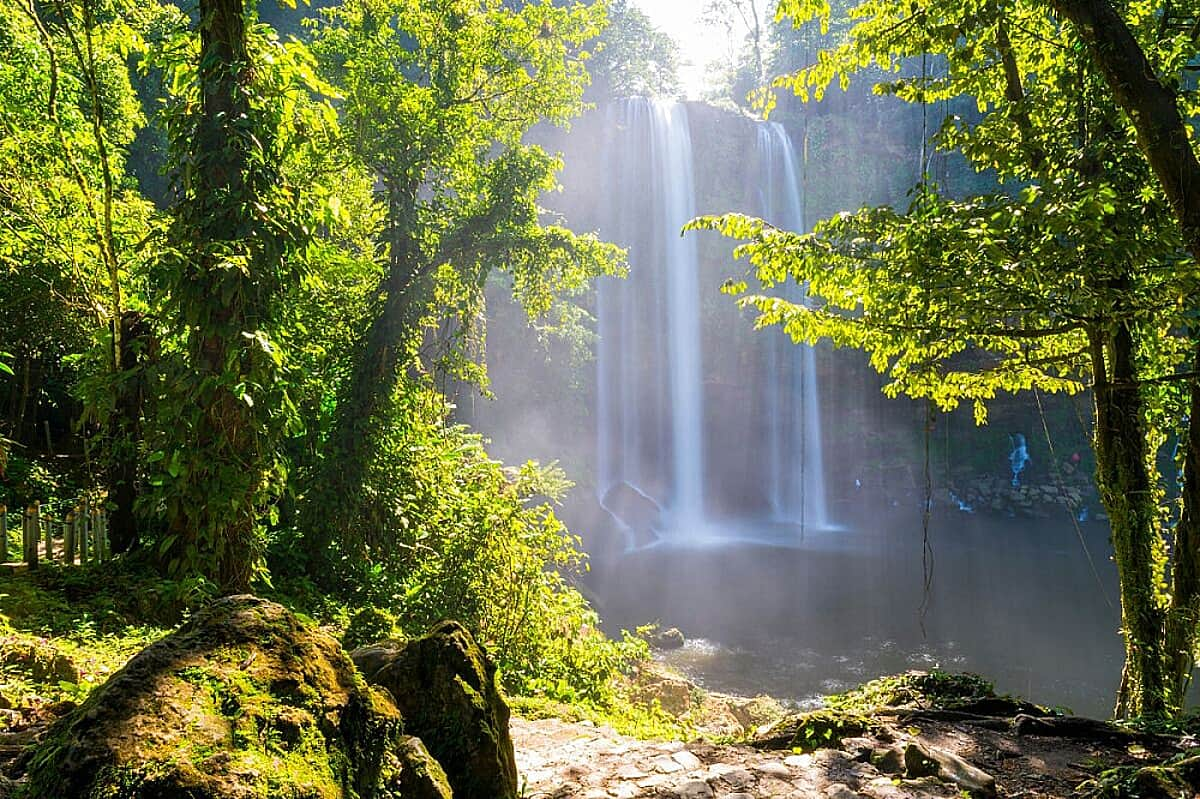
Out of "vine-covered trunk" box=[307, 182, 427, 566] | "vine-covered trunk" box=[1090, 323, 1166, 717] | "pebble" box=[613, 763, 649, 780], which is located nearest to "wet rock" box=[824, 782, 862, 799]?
"pebble" box=[613, 763, 649, 780]

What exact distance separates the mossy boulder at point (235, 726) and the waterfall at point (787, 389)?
86.0 feet

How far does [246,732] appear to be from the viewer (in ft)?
4.65

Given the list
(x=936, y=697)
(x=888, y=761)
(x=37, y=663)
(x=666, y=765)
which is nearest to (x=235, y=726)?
(x=666, y=765)

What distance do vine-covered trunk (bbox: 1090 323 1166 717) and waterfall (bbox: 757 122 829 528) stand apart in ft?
71.9

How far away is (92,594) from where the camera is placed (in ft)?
14.7

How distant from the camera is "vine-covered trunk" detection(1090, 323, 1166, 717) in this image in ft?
15.9

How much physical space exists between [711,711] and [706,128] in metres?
25.3

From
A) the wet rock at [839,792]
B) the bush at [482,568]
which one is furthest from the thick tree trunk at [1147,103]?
the bush at [482,568]

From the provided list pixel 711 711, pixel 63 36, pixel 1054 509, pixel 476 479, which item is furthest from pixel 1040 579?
pixel 63 36

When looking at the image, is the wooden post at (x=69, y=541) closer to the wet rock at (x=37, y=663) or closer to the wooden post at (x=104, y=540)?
the wooden post at (x=104, y=540)

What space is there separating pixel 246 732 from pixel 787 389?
2816 cm

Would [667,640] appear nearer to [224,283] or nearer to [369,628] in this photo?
[369,628]

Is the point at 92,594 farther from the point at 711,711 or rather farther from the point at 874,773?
the point at 711,711

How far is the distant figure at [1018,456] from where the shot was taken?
26.0 metres
